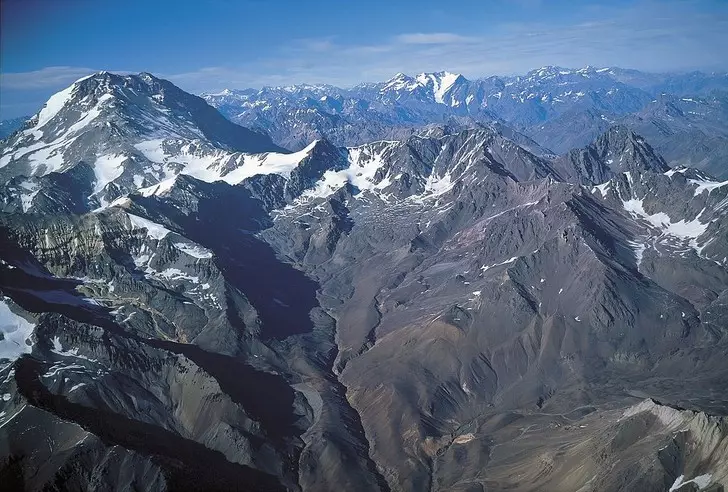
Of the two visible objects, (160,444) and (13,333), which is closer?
(160,444)

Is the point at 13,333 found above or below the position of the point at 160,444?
above

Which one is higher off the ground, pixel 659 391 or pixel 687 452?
pixel 687 452

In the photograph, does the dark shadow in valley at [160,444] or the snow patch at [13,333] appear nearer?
the dark shadow in valley at [160,444]

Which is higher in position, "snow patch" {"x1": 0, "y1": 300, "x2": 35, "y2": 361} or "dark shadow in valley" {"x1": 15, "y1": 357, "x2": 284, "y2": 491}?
"snow patch" {"x1": 0, "y1": 300, "x2": 35, "y2": 361}

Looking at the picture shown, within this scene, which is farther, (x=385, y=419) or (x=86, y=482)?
(x=385, y=419)

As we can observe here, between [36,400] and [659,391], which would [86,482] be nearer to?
[36,400]

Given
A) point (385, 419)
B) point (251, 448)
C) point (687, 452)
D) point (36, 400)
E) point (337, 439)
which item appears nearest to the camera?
point (687, 452)

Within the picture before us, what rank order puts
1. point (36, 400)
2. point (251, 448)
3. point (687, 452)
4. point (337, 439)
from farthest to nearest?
1. point (337, 439)
2. point (251, 448)
3. point (36, 400)
4. point (687, 452)

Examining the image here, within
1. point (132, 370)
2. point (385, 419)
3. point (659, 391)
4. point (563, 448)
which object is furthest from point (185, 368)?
point (659, 391)

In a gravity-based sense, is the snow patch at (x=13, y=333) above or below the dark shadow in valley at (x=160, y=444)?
above

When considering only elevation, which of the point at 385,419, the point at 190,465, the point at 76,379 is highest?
the point at 76,379

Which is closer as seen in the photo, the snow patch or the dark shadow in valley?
the dark shadow in valley
